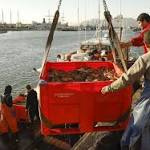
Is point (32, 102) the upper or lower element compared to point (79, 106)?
lower

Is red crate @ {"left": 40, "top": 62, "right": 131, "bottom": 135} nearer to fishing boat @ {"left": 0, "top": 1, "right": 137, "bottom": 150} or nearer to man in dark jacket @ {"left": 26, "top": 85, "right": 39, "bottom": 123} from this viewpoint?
fishing boat @ {"left": 0, "top": 1, "right": 137, "bottom": 150}

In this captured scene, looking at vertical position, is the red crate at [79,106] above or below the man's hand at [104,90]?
below

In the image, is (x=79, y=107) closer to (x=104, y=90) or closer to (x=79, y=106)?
(x=79, y=106)

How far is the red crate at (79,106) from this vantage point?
5.93 m

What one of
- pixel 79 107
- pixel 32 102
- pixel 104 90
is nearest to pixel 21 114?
pixel 32 102

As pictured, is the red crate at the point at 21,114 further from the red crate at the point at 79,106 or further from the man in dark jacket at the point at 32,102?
the red crate at the point at 79,106

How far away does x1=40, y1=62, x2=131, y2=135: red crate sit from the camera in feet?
19.5

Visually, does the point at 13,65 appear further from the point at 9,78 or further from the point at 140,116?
the point at 140,116

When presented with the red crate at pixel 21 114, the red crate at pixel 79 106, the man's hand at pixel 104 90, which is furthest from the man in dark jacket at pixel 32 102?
the man's hand at pixel 104 90

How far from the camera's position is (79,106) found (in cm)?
599

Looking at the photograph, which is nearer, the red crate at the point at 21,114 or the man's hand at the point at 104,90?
the man's hand at the point at 104,90

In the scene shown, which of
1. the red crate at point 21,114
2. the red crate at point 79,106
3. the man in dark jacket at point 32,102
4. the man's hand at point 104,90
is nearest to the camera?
the man's hand at point 104,90

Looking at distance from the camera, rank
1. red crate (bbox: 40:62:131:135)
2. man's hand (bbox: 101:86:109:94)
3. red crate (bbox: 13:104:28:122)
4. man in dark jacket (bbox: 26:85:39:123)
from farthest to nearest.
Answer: red crate (bbox: 13:104:28:122) → man in dark jacket (bbox: 26:85:39:123) → red crate (bbox: 40:62:131:135) → man's hand (bbox: 101:86:109:94)

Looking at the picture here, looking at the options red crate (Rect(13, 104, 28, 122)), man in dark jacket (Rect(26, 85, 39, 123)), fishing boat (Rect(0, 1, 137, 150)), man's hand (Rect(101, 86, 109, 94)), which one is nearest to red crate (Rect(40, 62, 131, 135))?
fishing boat (Rect(0, 1, 137, 150))
